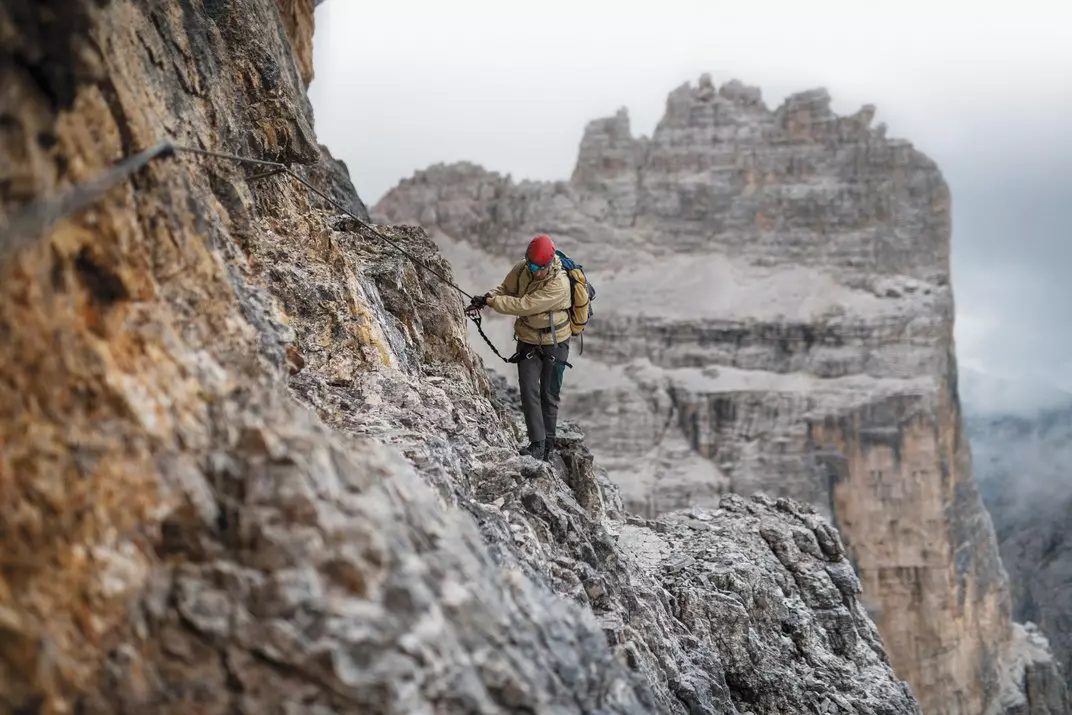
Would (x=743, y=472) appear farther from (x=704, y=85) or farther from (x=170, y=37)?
(x=170, y=37)

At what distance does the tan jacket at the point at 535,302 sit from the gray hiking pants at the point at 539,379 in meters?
0.19

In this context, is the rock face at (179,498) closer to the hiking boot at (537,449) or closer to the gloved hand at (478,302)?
the gloved hand at (478,302)

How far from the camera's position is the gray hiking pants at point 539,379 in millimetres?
10719

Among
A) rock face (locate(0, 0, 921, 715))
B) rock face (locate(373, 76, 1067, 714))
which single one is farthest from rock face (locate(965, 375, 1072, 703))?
rock face (locate(0, 0, 921, 715))

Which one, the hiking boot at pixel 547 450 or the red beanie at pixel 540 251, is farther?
the hiking boot at pixel 547 450

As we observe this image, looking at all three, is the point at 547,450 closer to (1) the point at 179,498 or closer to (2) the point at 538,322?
(2) the point at 538,322

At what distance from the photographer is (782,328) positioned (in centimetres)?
6819

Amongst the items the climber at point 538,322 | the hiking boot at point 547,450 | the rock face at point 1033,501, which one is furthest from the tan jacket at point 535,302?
the rock face at point 1033,501

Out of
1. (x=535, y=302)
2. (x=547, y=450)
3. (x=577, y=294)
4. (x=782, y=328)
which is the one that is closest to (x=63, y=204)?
(x=535, y=302)

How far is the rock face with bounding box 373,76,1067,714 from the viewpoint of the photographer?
60.1 metres

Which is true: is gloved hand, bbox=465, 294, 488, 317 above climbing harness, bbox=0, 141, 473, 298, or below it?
above

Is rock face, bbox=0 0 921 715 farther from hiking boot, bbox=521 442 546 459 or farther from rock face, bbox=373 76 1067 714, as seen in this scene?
rock face, bbox=373 76 1067 714

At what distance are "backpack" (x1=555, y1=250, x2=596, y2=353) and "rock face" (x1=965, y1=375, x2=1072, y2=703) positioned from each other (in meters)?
65.3

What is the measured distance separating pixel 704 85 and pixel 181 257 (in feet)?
242
